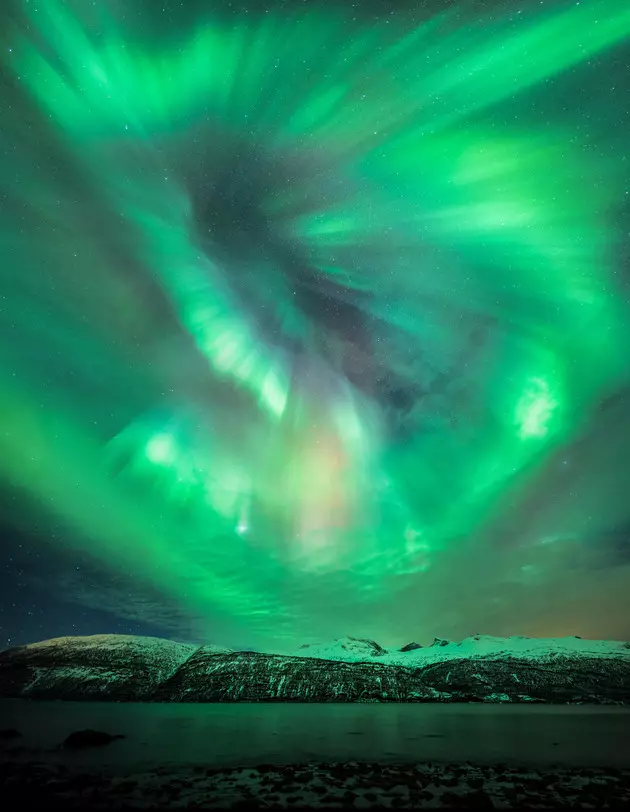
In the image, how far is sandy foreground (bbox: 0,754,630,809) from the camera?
26641mm

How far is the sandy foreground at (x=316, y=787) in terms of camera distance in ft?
87.4

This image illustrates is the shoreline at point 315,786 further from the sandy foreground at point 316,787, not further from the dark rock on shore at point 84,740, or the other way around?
the dark rock on shore at point 84,740

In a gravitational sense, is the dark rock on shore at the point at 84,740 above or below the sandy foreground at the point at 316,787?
above

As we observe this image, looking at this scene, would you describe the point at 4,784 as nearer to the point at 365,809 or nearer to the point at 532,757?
the point at 365,809

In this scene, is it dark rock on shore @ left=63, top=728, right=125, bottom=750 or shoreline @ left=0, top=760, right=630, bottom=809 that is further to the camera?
dark rock on shore @ left=63, top=728, right=125, bottom=750

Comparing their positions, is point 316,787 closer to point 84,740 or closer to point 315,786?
point 315,786

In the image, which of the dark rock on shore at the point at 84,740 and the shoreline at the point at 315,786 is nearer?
the shoreline at the point at 315,786

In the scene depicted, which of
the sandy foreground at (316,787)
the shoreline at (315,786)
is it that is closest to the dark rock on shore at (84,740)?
the shoreline at (315,786)

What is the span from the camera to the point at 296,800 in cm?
2748

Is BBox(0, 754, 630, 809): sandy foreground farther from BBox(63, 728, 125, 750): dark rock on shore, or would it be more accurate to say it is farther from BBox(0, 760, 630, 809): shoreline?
BBox(63, 728, 125, 750): dark rock on shore

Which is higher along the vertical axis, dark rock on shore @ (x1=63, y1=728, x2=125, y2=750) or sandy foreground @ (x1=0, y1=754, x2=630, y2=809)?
dark rock on shore @ (x1=63, y1=728, x2=125, y2=750)

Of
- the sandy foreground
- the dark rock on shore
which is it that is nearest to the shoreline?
the sandy foreground

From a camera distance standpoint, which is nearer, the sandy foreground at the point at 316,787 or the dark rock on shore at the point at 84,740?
the sandy foreground at the point at 316,787

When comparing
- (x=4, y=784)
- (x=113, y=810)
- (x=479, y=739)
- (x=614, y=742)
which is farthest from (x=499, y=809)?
(x=614, y=742)
